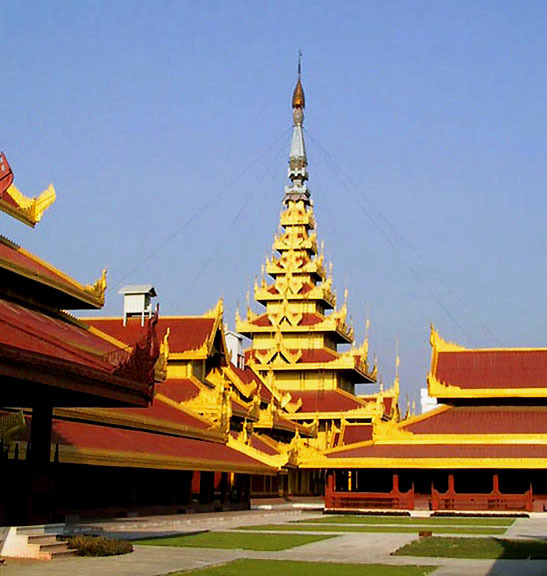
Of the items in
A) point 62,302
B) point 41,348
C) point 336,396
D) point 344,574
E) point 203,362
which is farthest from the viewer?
point 336,396

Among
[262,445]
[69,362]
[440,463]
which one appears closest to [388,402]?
[262,445]

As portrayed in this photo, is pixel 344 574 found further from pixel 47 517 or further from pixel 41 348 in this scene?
pixel 41 348

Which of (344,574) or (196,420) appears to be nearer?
(344,574)

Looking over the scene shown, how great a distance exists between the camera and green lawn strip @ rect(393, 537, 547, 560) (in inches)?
772

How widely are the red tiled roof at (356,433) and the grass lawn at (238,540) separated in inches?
1271

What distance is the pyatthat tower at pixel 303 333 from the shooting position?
6519 cm

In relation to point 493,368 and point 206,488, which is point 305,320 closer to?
point 493,368

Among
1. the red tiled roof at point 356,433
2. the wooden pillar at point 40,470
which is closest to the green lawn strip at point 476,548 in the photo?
the wooden pillar at point 40,470

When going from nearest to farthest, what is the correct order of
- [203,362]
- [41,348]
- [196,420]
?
[41,348]
[196,420]
[203,362]

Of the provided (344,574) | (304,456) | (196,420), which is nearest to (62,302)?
(196,420)

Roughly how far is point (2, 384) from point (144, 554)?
4.34 metres

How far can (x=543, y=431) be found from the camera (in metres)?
42.0

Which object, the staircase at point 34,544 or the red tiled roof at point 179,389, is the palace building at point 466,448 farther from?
the staircase at point 34,544

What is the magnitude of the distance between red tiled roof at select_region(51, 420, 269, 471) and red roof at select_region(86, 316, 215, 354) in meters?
7.94
